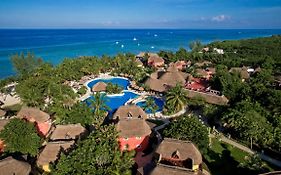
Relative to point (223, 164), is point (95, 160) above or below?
above

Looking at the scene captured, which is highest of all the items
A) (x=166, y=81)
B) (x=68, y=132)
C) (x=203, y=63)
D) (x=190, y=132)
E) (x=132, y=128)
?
(x=190, y=132)

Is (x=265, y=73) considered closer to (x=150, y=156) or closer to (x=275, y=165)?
(x=275, y=165)

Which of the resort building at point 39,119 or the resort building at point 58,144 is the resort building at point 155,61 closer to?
the resort building at point 39,119

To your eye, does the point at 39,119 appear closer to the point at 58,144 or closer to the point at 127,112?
the point at 58,144

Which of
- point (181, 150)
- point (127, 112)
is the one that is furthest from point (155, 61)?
point (181, 150)

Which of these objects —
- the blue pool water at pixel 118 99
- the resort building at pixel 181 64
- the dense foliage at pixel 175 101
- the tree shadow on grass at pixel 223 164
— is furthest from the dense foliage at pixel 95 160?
the resort building at pixel 181 64

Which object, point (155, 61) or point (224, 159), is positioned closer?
point (224, 159)

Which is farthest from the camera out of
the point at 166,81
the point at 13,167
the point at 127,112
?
the point at 166,81
